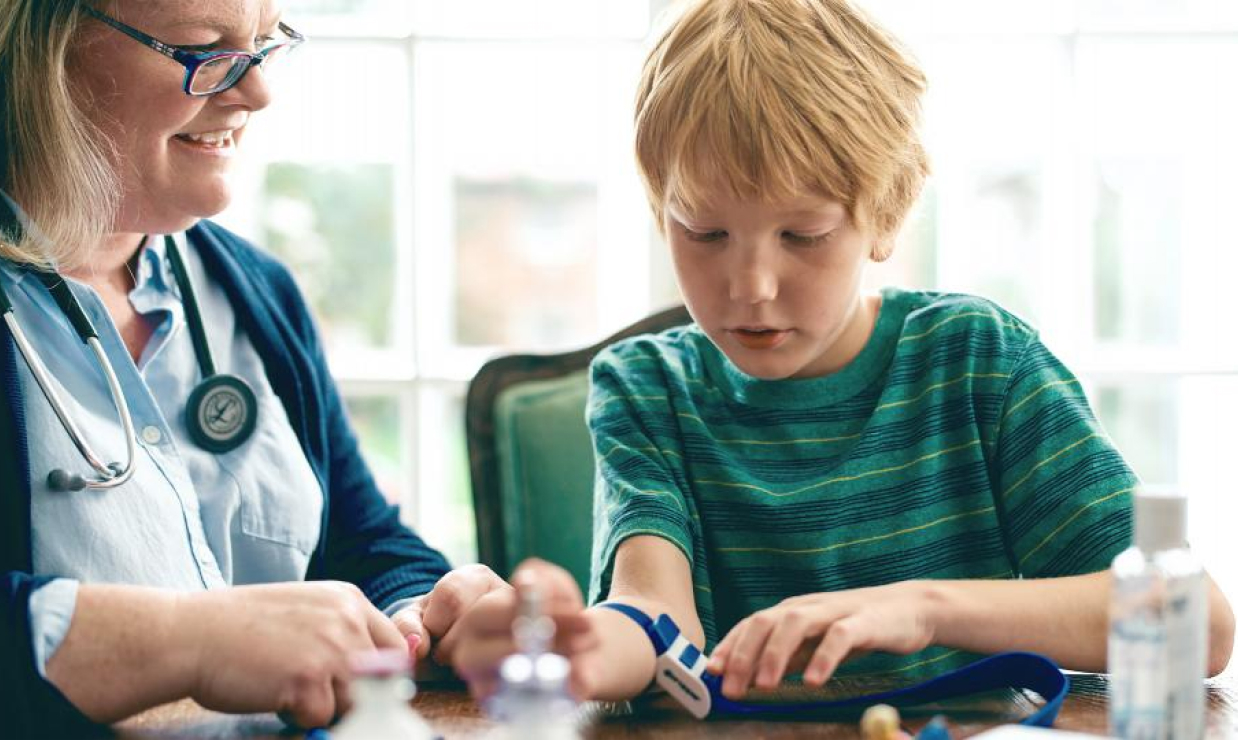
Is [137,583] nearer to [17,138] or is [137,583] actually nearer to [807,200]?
[17,138]

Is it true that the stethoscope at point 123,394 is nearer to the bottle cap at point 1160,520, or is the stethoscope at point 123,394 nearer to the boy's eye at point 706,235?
the boy's eye at point 706,235

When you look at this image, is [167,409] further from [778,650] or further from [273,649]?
[778,650]

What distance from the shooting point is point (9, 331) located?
1.22 meters

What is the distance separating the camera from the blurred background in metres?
2.39

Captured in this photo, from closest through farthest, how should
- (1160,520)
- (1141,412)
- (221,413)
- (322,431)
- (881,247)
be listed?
(1160,520) < (881,247) < (221,413) < (322,431) < (1141,412)

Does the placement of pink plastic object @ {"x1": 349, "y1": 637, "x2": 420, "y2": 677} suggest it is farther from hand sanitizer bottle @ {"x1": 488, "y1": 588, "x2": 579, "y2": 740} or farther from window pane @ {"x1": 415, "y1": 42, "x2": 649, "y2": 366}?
window pane @ {"x1": 415, "y1": 42, "x2": 649, "y2": 366}

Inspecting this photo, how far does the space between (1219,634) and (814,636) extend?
0.34 meters

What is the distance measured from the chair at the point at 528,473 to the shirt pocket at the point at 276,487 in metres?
0.22

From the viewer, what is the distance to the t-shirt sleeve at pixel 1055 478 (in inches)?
46.7

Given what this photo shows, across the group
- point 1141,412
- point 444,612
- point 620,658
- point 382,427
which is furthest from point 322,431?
point 1141,412

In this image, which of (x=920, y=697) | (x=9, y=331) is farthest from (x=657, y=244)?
(x=920, y=697)

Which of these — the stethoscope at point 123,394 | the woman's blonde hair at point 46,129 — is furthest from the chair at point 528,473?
the woman's blonde hair at point 46,129

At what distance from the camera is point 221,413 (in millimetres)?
1424

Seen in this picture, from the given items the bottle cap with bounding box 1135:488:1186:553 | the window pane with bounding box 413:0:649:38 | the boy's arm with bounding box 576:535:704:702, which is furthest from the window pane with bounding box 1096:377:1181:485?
the bottle cap with bounding box 1135:488:1186:553
